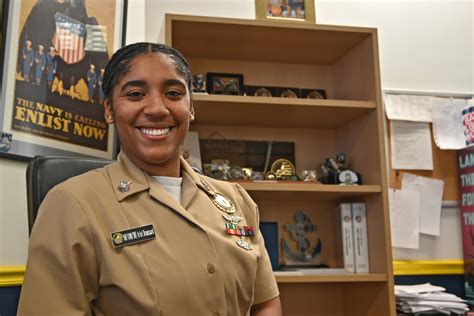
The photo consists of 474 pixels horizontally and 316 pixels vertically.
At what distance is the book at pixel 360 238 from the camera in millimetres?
2285

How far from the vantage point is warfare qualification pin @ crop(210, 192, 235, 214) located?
1.35 meters

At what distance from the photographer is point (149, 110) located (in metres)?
1.23

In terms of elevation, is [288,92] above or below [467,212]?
above

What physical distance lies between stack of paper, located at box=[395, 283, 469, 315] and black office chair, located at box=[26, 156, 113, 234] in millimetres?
1549

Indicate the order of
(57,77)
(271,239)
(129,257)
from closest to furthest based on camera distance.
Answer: (129,257) → (57,77) → (271,239)

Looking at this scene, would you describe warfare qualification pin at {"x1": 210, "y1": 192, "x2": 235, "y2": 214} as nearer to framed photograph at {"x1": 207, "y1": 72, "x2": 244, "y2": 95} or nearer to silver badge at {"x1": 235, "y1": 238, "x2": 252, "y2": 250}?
silver badge at {"x1": 235, "y1": 238, "x2": 252, "y2": 250}

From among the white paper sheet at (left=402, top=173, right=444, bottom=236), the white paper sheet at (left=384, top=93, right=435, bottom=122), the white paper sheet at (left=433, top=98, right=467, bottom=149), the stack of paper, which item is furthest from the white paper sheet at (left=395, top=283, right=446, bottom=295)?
the white paper sheet at (left=384, top=93, right=435, bottom=122)

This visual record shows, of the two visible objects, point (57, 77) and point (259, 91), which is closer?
point (57, 77)

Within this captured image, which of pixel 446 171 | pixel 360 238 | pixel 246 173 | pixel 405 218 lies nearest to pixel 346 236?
pixel 360 238

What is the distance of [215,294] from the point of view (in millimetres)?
1128

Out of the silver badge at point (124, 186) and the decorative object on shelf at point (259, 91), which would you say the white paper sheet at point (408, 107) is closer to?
the decorative object on shelf at point (259, 91)

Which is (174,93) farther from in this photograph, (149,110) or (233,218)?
(233,218)

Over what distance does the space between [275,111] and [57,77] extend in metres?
0.92

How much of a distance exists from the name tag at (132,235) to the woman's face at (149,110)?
20cm
